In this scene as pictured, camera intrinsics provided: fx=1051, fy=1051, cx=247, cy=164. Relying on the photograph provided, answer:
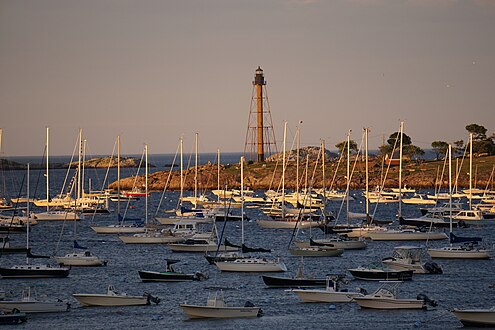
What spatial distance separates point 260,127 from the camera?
176 m

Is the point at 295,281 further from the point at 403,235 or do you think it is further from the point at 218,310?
the point at 403,235

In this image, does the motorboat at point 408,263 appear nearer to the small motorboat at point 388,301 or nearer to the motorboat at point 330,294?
the motorboat at point 330,294

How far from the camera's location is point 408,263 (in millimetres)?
63844

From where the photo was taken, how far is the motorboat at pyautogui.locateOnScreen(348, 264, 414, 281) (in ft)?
199

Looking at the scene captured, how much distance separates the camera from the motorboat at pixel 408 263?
63531 millimetres

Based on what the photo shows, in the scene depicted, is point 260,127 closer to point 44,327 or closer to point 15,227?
point 15,227

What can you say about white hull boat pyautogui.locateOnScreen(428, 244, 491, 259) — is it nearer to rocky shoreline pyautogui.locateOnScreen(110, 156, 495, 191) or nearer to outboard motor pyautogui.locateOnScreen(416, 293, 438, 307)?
outboard motor pyautogui.locateOnScreen(416, 293, 438, 307)

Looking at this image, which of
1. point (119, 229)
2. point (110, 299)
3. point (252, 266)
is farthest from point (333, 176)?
point (110, 299)

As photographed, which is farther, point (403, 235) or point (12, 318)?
point (403, 235)

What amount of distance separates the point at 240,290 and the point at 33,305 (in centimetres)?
1245

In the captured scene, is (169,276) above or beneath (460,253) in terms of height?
beneath

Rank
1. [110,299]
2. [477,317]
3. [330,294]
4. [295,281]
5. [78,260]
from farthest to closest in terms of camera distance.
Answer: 1. [78,260]
2. [295,281]
3. [330,294]
4. [110,299]
5. [477,317]

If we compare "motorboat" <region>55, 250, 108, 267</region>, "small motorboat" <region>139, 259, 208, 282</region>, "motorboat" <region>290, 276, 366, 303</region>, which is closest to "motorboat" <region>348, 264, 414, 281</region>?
"motorboat" <region>290, 276, 366, 303</region>

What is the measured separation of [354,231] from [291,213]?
24536 millimetres
